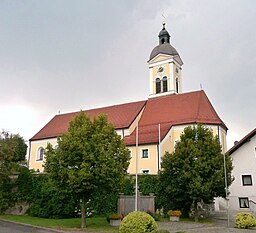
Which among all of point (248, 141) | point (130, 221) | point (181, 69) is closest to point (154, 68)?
point (181, 69)

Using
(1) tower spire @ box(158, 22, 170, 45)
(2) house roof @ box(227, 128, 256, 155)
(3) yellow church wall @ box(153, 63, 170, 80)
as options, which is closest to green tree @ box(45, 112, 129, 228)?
(2) house roof @ box(227, 128, 256, 155)

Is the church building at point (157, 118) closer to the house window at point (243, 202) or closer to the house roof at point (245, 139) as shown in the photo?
the house roof at point (245, 139)

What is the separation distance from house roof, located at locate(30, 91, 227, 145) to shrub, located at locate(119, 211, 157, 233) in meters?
22.2

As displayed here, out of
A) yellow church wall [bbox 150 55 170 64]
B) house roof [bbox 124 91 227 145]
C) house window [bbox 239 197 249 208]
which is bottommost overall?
house window [bbox 239 197 249 208]

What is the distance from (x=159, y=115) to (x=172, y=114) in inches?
75.0

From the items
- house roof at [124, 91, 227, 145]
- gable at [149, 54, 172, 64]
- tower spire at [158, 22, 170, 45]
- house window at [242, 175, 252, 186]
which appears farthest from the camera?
tower spire at [158, 22, 170, 45]

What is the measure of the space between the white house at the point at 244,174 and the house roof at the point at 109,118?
15444 mm

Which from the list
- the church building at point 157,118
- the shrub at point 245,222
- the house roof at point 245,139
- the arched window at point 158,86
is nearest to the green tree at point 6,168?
the church building at point 157,118

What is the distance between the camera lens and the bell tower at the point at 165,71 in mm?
53656

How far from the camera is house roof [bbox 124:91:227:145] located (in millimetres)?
38834

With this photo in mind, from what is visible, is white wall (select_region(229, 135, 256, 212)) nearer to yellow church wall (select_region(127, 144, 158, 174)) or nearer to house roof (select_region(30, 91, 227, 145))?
house roof (select_region(30, 91, 227, 145))

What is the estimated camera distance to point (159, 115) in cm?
4322

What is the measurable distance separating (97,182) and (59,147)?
3.34m

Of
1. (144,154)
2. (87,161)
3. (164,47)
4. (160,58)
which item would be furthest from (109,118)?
(87,161)
